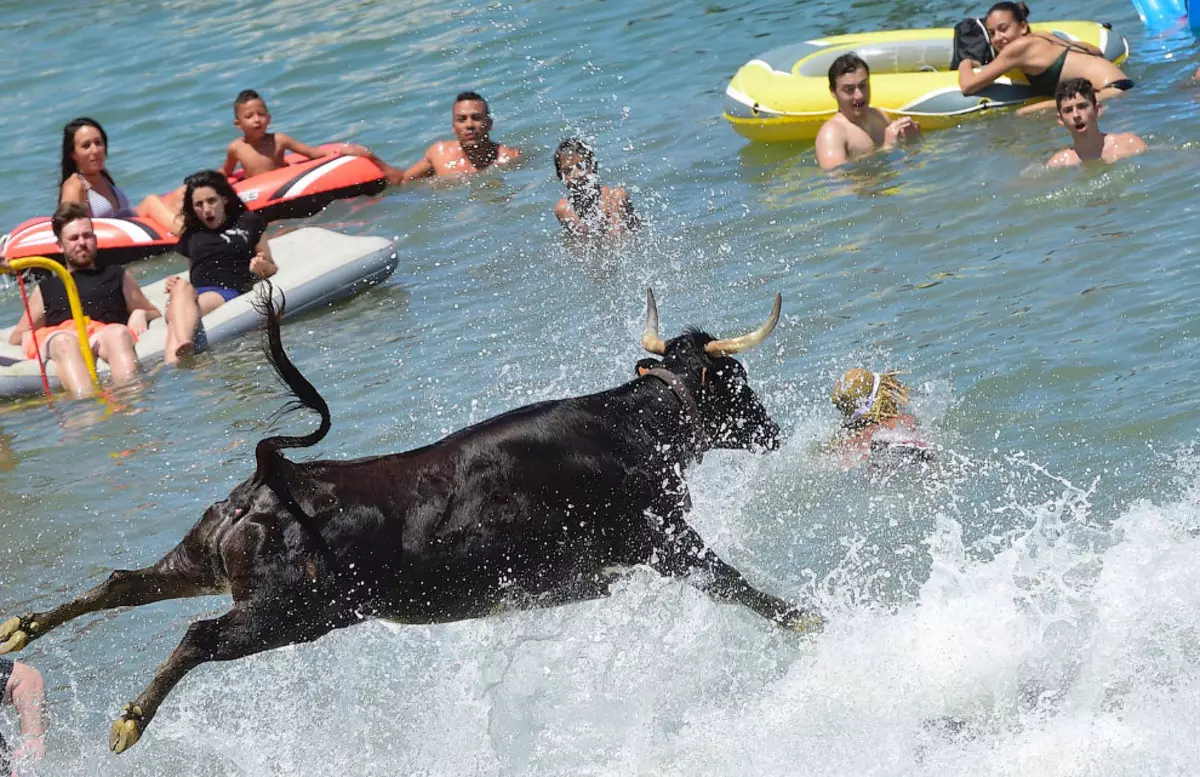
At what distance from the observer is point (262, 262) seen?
11.4 m

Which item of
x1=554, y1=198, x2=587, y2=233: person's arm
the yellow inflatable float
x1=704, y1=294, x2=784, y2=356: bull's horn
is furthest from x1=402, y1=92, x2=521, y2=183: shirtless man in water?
x1=704, y1=294, x2=784, y2=356: bull's horn

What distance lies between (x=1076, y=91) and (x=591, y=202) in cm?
373

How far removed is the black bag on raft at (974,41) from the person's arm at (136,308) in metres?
7.34

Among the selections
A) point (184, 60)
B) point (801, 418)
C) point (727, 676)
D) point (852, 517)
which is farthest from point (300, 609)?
point (184, 60)

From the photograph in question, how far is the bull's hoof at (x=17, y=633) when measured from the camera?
512cm

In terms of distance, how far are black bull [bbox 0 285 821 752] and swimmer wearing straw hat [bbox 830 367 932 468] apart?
1.15 meters

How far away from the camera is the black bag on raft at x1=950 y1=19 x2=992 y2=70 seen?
13.2 meters

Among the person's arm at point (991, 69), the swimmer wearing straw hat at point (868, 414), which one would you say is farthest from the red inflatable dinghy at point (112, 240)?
the swimmer wearing straw hat at point (868, 414)

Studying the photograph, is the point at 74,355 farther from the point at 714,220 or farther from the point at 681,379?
the point at 681,379

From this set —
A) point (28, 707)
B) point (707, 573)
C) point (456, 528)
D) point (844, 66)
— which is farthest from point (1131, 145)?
point (28, 707)

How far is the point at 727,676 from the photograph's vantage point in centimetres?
580

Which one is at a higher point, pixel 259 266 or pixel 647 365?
pixel 647 365

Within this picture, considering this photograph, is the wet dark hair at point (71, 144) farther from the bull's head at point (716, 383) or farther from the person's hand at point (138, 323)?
the bull's head at point (716, 383)

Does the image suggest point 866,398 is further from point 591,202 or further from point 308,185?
point 308,185
